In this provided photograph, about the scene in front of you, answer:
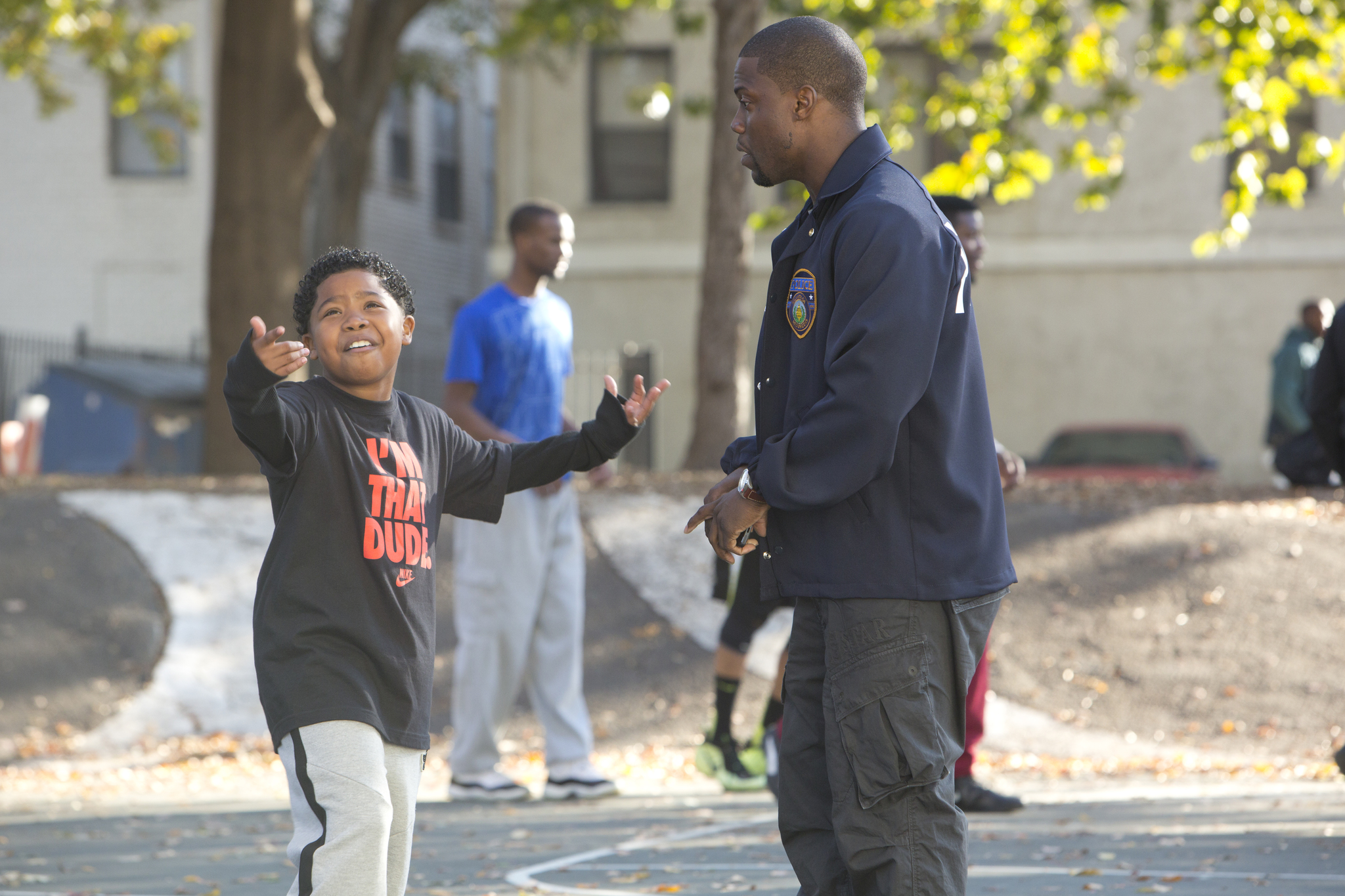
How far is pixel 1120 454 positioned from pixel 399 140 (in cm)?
1539

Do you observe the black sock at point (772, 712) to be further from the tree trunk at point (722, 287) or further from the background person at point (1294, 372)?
the tree trunk at point (722, 287)

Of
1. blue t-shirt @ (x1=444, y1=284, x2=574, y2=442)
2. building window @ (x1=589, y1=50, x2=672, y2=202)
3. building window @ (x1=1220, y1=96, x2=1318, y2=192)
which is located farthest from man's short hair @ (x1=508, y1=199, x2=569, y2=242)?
building window @ (x1=1220, y1=96, x2=1318, y2=192)

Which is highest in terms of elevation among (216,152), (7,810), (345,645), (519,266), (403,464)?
(216,152)

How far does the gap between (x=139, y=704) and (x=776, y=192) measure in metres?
13.9

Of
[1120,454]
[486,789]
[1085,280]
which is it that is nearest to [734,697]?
[486,789]

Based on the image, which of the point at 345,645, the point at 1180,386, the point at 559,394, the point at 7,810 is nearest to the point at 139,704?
the point at 7,810

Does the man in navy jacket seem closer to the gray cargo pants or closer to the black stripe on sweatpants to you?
the gray cargo pants

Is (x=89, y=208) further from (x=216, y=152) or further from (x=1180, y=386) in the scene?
(x=1180, y=386)

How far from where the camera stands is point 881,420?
305 cm

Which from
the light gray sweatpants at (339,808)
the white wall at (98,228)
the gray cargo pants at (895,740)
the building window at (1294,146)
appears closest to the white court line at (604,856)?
the light gray sweatpants at (339,808)

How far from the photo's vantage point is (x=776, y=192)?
20.9 metres

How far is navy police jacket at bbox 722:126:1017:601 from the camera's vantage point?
3.07m

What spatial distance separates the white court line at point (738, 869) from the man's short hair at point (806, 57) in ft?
8.03

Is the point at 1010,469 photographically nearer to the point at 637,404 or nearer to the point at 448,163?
the point at 637,404
